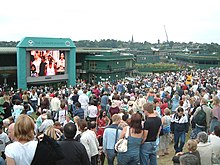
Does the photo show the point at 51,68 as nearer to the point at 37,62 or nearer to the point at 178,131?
the point at 37,62

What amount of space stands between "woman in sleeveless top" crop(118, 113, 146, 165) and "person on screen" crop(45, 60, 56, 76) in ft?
85.0

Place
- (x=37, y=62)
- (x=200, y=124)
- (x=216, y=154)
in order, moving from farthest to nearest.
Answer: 1. (x=37, y=62)
2. (x=200, y=124)
3. (x=216, y=154)

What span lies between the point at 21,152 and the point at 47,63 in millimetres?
28218

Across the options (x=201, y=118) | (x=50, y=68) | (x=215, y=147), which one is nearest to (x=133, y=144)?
(x=215, y=147)

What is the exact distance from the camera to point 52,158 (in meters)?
3.71

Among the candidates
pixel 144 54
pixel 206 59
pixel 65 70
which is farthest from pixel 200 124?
pixel 144 54

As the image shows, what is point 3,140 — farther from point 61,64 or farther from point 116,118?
point 61,64

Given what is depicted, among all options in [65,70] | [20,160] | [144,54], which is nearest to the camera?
[20,160]

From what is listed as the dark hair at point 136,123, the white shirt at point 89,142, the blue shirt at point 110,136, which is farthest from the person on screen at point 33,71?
the dark hair at point 136,123

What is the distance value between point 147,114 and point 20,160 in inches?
133

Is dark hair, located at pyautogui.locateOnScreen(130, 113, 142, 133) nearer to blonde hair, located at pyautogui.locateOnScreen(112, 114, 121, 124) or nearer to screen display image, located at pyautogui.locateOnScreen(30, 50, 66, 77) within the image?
blonde hair, located at pyautogui.locateOnScreen(112, 114, 121, 124)

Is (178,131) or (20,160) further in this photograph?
(178,131)

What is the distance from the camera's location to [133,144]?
605 centimetres

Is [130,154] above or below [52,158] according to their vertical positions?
below
